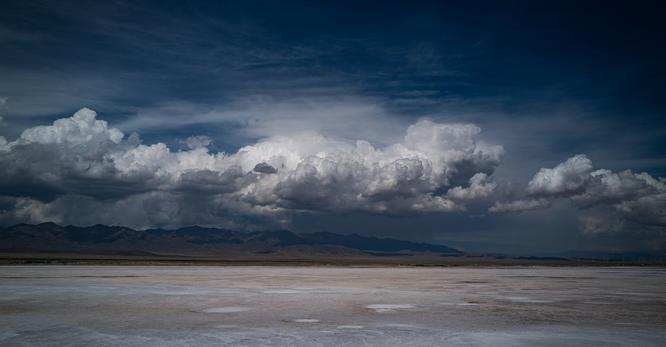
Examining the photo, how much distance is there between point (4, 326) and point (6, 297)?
12725 millimetres

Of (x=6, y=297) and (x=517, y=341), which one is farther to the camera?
(x=6, y=297)

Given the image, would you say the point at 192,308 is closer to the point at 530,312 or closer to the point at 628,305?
the point at 530,312

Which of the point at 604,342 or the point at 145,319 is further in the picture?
the point at 145,319

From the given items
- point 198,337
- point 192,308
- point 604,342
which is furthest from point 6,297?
point 604,342

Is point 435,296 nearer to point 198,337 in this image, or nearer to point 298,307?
point 298,307

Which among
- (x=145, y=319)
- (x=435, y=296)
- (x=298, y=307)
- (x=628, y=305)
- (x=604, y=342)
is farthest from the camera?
(x=435, y=296)

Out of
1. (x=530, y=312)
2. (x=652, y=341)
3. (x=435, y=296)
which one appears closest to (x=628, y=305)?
(x=530, y=312)

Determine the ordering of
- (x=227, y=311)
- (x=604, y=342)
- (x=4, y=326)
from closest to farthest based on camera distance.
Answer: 1. (x=604, y=342)
2. (x=4, y=326)
3. (x=227, y=311)

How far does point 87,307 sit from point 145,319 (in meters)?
5.81

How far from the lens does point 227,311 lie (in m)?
24.4

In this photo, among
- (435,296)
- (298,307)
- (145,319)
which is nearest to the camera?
(145,319)

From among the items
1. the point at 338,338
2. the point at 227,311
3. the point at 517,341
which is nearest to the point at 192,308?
the point at 227,311

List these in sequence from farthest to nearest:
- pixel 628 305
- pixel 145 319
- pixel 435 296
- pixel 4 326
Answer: pixel 435 296 < pixel 628 305 < pixel 145 319 < pixel 4 326

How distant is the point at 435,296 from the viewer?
111ft
